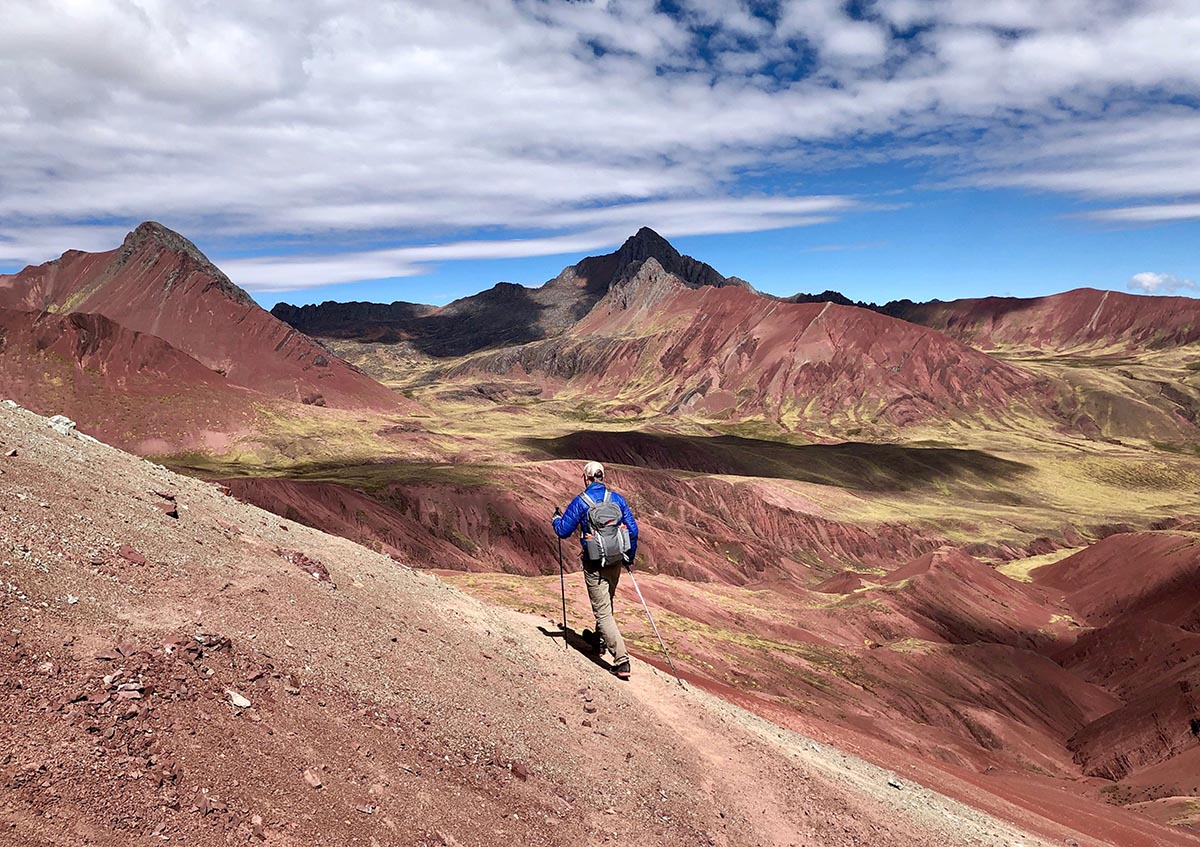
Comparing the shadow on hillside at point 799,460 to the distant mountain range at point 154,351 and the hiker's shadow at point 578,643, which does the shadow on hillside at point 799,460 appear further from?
the hiker's shadow at point 578,643

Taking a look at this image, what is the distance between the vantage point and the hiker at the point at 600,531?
40.8 feet

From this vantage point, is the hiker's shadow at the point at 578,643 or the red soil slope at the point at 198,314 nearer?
the hiker's shadow at the point at 578,643

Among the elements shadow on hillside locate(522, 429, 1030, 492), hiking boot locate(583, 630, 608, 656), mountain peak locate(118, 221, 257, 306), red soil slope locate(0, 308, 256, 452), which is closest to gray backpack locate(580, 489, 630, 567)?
hiking boot locate(583, 630, 608, 656)

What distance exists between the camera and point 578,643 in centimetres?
1487

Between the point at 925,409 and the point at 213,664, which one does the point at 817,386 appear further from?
the point at 213,664

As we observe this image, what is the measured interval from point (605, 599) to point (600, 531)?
1.31 meters

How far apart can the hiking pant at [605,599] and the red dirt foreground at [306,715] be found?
2.07ft

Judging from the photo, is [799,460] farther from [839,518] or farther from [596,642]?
[596,642]

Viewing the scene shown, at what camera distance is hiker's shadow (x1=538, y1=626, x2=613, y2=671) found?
13.9m

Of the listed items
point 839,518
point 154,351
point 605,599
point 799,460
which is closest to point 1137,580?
point 839,518

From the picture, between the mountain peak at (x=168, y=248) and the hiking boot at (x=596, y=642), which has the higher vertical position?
the mountain peak at (x=168, y=248)

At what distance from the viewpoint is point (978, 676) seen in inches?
1651

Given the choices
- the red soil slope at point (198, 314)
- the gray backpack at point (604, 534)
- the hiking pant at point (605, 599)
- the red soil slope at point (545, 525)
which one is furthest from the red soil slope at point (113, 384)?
the gray backpack at point (604, 534)

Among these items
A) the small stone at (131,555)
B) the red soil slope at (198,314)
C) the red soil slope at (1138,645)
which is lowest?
the red soil slope at (1138,645)
